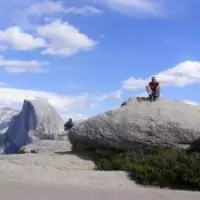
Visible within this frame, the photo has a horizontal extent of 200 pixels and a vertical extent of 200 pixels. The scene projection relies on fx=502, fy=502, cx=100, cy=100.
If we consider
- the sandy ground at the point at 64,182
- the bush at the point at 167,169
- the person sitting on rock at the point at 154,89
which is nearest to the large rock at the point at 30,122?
the person sitting on rock at the point at 154,89

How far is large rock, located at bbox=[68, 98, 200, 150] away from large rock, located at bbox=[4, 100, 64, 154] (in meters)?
53.4

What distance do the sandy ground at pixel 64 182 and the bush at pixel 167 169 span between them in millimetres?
592

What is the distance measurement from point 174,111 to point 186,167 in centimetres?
442

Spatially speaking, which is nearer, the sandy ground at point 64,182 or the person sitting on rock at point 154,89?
the sandy ground at point 64,182

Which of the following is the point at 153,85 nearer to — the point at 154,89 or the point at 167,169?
the point at 154,89

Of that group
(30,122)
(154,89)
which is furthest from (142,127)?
(30,122)

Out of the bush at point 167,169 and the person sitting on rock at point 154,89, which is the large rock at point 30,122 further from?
the bush at point 167,169

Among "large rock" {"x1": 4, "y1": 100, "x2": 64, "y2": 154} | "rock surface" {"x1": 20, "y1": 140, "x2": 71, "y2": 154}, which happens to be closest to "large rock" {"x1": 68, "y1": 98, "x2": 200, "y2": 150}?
"rock surface" {"x1": 20, "y1": 140, "x2": 71, "y2": 154}

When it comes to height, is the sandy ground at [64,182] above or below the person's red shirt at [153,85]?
below

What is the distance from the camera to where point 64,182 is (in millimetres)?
17000

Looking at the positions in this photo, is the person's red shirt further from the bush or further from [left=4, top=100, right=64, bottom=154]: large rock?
[left=4, top=100, right=64, bottom=154]: large rock

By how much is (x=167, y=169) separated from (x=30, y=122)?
68246 mm

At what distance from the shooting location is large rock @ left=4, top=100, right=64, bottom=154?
79.2 m

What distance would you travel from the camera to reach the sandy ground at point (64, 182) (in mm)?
13203
